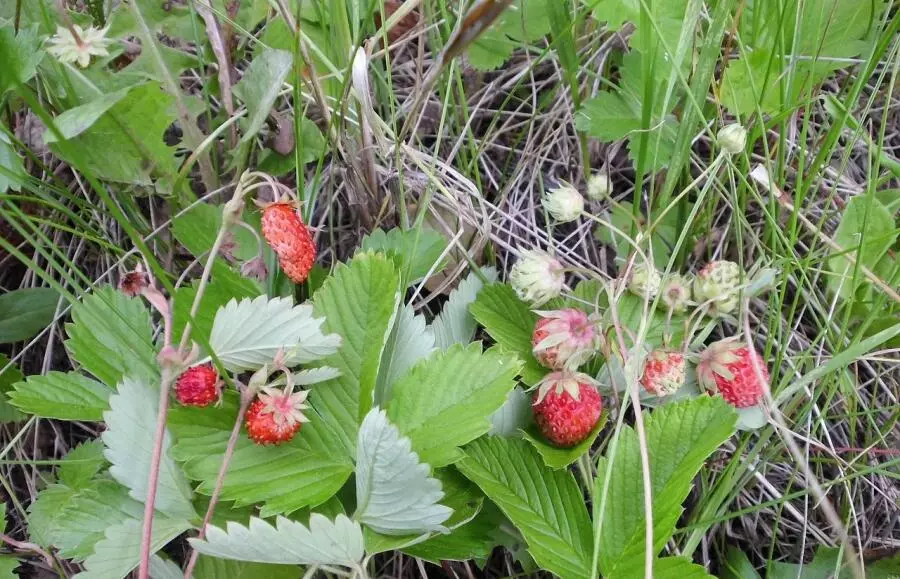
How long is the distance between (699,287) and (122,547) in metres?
0.84

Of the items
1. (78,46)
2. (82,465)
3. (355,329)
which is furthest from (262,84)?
(82,465)

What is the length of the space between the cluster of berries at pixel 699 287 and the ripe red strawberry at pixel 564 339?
0.12 metres

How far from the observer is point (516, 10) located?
4.49 feet

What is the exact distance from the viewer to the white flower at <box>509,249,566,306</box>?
39.5 inches

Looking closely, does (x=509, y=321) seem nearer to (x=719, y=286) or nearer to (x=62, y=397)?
(x=719, y=286)

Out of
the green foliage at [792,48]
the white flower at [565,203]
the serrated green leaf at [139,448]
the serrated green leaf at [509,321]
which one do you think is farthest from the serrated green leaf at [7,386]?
the green foliage at [792,48]

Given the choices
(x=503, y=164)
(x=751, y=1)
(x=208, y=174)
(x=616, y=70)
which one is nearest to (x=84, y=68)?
(x=208, y=174)

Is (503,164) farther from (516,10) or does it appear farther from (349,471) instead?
(349,471)

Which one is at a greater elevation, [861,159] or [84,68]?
[84,68]

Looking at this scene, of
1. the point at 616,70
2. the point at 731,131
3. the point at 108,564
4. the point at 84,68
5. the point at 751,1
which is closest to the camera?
the point at 108,564

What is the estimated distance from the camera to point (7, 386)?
121 cm

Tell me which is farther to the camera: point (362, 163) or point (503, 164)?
point (503, 164)

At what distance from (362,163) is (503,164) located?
1.21ft

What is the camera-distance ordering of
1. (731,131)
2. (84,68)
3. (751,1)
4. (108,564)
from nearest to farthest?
(108,564), (731,131), (84,68), (751,1)
